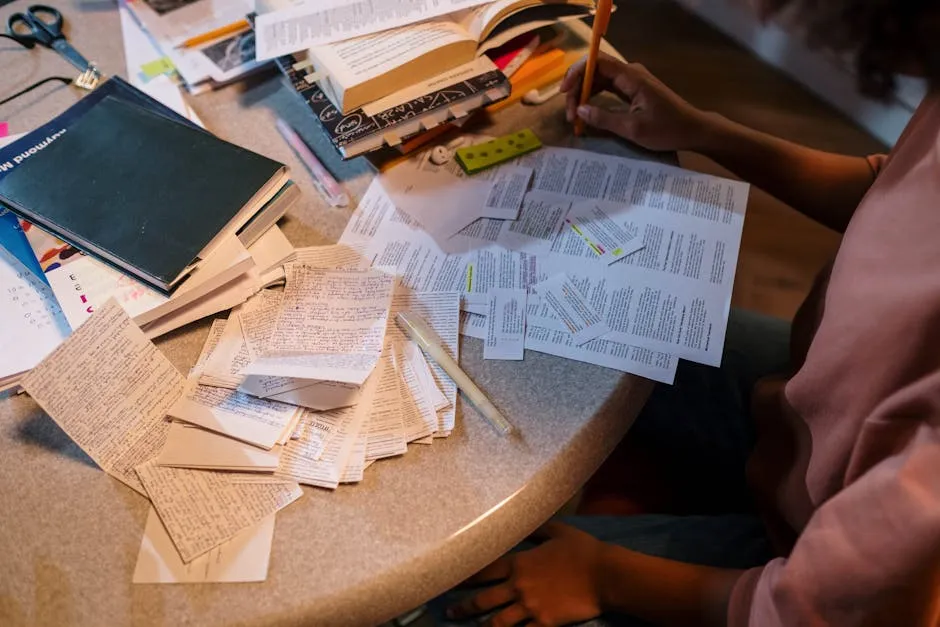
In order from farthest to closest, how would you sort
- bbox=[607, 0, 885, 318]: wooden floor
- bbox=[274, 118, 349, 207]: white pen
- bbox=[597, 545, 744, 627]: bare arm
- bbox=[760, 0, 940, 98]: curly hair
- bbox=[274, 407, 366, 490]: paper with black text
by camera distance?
1. bbox=[607, 0, 885, 318]: wooden floor
2. bbox=[274, 118, 349, 207]: white pen
3. bbox=[597, 545, 744, 627]: bare arm
4. bbox=[274, 407, 366, 490]: paper with black text
5. bbox=[760, 0, 940, 98]: curly hair

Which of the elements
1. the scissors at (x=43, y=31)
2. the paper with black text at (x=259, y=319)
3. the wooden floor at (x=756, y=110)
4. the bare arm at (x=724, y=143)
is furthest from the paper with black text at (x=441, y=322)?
the wooden floor at (x=756, y=110)

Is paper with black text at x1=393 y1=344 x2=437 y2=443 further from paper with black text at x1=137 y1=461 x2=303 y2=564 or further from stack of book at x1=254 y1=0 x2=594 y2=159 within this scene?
stack of book at x1=254 y1=0 x2=594 y2=159

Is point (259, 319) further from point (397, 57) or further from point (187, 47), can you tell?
point (187, 47)

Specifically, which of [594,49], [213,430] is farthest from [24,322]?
[594,49]

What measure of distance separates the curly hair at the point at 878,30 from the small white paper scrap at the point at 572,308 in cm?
30

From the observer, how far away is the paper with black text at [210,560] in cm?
54

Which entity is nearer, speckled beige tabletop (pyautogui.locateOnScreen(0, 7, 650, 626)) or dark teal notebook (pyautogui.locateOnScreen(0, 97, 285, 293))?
speckled beige tabletop (pyautogui.locateOnScreen(0, 7, 650, 626))

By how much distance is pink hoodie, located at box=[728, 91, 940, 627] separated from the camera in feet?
1.61

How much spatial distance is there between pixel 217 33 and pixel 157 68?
0.31 ft

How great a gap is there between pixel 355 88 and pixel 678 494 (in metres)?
0.67

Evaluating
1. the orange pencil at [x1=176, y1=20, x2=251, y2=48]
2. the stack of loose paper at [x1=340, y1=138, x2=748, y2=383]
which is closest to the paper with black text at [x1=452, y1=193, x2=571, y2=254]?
the stack of loose paper at [x1=340, y1=138, x2=748, y2=383]

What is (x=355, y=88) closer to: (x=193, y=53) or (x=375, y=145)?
(x=375, y=145)

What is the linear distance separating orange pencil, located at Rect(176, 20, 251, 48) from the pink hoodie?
2.69 feet

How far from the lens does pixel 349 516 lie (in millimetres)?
574
